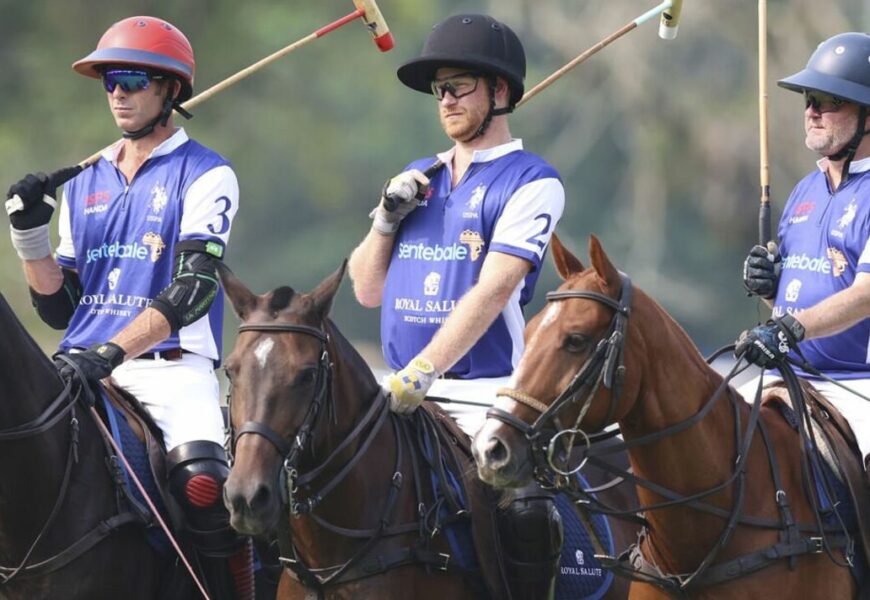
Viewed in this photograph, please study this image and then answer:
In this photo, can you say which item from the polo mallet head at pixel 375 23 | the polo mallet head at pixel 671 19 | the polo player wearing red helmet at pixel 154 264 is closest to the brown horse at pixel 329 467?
the polo player wearing red helmet at pixel 154 264

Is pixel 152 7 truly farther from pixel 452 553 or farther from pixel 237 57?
pixel 452 553

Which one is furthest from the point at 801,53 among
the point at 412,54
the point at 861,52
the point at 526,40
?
the point at 861,52

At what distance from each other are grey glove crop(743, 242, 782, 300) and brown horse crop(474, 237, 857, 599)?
2.80 ft

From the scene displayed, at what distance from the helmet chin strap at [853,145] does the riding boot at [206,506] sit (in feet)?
9.50

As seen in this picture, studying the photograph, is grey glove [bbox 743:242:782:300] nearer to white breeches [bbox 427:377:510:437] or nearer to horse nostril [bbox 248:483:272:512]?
white breeches [bbox 427:377:510:437]

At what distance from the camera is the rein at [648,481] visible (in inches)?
250

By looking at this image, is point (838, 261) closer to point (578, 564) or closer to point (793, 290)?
point (793, 290)

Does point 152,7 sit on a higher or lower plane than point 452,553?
higher

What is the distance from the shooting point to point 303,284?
1809cm

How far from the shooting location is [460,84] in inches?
313

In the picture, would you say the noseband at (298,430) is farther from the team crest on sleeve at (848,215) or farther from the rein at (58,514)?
the team crest on sleeve at (848,215)

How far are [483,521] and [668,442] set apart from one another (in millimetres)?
958

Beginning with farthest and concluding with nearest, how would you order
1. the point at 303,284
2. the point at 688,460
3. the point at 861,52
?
the point at 303,284
the point at 861,52
the point at 688,460

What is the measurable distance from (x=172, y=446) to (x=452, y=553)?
4.42ft
